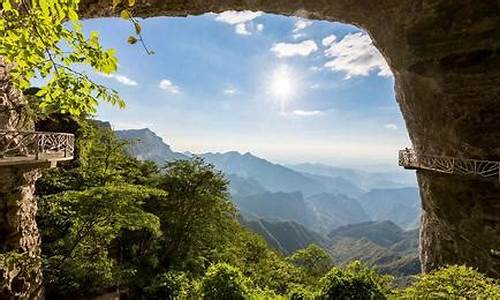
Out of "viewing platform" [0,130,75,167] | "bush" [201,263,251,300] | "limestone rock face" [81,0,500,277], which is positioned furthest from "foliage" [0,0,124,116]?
"limestone rock face" [81,0,500,277]

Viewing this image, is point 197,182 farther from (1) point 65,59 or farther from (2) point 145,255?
(1) point 65,59

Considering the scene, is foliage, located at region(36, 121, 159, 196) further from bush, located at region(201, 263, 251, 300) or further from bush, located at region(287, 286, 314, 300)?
bush, located at region(287, 286, 314, 300)

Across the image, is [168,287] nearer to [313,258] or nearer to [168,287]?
[168,287]

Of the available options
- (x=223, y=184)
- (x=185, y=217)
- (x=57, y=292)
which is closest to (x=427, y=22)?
(x=223, y=184)

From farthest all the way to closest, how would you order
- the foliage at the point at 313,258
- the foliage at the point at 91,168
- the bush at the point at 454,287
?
the foliage at the point at 313,258 < the foliage at the point at 91,168 < the bush at the point at 454,287

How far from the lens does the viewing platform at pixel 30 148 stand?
9.67 meters

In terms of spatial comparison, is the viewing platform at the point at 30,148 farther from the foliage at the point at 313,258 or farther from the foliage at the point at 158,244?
the foliage at the point at 313,258

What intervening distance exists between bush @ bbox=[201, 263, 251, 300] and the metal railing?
805cm

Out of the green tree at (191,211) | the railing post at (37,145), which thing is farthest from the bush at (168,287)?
the railing post at (37,145)

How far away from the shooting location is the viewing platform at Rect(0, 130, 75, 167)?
31.7ft

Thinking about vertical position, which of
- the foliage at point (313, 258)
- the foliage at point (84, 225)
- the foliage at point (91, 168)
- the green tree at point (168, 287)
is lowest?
the foliage at point (313, 258)

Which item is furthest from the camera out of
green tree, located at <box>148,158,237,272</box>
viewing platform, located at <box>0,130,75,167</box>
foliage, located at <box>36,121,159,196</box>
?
green tree, located at <box>148,158,237,272</box>

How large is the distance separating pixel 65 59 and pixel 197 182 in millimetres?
18870

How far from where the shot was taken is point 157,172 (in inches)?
1097
